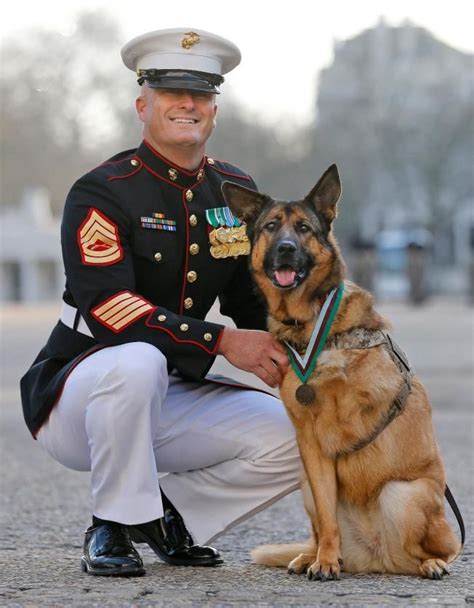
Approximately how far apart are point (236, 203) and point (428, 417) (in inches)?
42.6

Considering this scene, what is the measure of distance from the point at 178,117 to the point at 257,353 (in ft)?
3.38

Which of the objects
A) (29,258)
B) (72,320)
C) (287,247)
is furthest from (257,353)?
(29,258)

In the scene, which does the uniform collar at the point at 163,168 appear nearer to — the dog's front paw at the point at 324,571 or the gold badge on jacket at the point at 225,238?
the gold badge on jacket at the point at 225,238

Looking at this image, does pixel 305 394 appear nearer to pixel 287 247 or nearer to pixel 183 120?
pixel 287 247

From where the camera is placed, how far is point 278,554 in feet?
16.5

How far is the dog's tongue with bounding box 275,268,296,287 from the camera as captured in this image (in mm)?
4617

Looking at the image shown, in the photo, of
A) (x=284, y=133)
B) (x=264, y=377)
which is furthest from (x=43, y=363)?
(x=284, y=133)

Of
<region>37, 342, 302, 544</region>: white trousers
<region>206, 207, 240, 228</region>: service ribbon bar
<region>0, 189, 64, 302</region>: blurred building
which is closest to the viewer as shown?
<region>37, 342, 302, 544</region>: white trousers

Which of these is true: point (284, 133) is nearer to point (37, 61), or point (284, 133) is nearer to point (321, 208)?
point (37, 61)

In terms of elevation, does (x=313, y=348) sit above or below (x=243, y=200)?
below

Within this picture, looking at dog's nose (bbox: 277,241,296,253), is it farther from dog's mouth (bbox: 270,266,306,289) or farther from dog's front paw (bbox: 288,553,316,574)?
dog's front paw (bbox: 288,553,316,574)

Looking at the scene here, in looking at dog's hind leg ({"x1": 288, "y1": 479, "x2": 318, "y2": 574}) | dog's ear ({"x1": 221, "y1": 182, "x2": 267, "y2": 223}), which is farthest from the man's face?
dog's hind leg ({"x1": 288, "y1": 479, "x2": 318, "y2": 574})

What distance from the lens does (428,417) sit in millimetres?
4805

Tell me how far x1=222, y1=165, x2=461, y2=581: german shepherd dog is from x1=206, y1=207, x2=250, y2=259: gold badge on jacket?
36 centimetres
